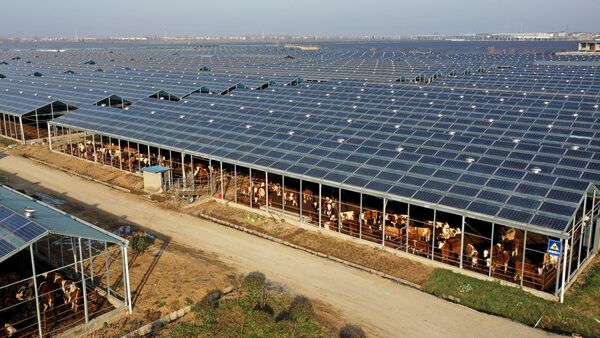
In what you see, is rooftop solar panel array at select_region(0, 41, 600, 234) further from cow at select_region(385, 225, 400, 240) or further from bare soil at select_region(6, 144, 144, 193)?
bare soil at select_region(6, 144, 144, 193)

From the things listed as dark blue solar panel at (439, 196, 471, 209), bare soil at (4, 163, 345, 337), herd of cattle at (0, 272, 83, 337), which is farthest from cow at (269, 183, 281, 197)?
herd of cattle at (0, 272, 83, 337)

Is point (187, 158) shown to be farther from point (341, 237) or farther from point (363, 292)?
point (363, 292)

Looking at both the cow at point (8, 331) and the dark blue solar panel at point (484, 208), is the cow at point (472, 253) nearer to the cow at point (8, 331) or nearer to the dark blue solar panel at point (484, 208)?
the dark blue solar panel at point (484, 208)

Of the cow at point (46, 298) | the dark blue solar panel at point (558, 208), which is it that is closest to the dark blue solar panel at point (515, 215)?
the dark blue solar panel at point (558, 208)

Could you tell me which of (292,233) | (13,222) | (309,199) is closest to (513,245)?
(292,233)

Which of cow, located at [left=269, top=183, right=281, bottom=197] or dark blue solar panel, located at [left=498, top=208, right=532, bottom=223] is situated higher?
dark blue solar panel, located at [left=498, top=208, right=532, bottom=223]

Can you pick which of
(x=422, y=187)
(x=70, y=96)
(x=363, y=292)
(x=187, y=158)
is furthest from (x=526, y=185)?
(x=70, y=96)

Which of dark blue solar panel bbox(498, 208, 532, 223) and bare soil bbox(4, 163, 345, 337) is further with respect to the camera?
dark blue solar panel bbox(498, 208, 532, 223)
